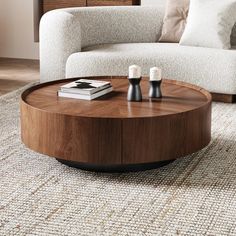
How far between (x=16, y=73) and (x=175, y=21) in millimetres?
1634

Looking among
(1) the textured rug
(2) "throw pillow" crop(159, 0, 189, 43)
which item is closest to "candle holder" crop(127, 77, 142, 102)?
(1) the textured rug

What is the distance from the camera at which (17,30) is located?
6.31m

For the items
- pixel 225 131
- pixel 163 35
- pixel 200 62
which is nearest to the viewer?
pixel 225 131

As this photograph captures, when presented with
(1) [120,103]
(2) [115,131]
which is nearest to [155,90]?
(1) [120,103]

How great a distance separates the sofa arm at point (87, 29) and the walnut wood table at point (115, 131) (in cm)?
153

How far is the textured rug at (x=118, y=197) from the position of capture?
2309 mm

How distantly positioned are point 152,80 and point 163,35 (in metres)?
1.84

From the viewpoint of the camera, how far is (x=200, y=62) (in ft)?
14.1

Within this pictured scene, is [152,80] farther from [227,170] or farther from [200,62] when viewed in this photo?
[200,62]

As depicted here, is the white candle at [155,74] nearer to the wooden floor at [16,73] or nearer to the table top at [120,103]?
the table top at [120,103]

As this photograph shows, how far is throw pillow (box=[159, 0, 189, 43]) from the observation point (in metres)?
4.81

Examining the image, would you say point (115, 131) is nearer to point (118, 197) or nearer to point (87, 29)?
point (118, 197)

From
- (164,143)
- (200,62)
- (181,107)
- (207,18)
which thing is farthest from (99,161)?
(207,18)

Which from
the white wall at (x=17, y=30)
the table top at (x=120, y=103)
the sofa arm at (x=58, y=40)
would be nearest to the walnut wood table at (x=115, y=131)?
the table top at (x=120, y=103)
